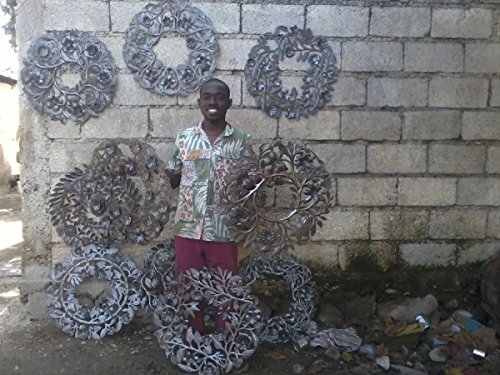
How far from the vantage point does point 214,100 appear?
266 centimetres

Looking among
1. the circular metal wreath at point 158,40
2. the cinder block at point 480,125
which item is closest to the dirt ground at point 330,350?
the cinder block at point 480,125

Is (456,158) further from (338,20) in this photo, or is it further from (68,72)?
(68,72)

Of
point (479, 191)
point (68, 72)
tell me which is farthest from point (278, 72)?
point (479, 191)

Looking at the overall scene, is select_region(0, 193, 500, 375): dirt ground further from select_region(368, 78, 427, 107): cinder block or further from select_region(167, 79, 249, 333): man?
select_region(368, 78, 427, 107): cinder block

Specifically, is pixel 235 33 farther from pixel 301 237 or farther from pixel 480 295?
pixel 480 295

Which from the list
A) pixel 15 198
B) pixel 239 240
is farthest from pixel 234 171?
pixel 15 198

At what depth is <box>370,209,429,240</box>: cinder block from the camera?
3.55m

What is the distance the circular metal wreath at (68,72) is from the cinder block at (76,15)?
5 cm

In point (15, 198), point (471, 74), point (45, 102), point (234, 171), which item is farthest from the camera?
point (15, 198)

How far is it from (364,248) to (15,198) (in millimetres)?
10151

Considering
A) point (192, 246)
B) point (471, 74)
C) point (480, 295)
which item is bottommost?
point (480, 295)

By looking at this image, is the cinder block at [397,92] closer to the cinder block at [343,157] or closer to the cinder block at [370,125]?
the cinder block at [370,125]

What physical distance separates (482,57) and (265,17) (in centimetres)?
155

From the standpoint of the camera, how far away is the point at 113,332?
315 cm
